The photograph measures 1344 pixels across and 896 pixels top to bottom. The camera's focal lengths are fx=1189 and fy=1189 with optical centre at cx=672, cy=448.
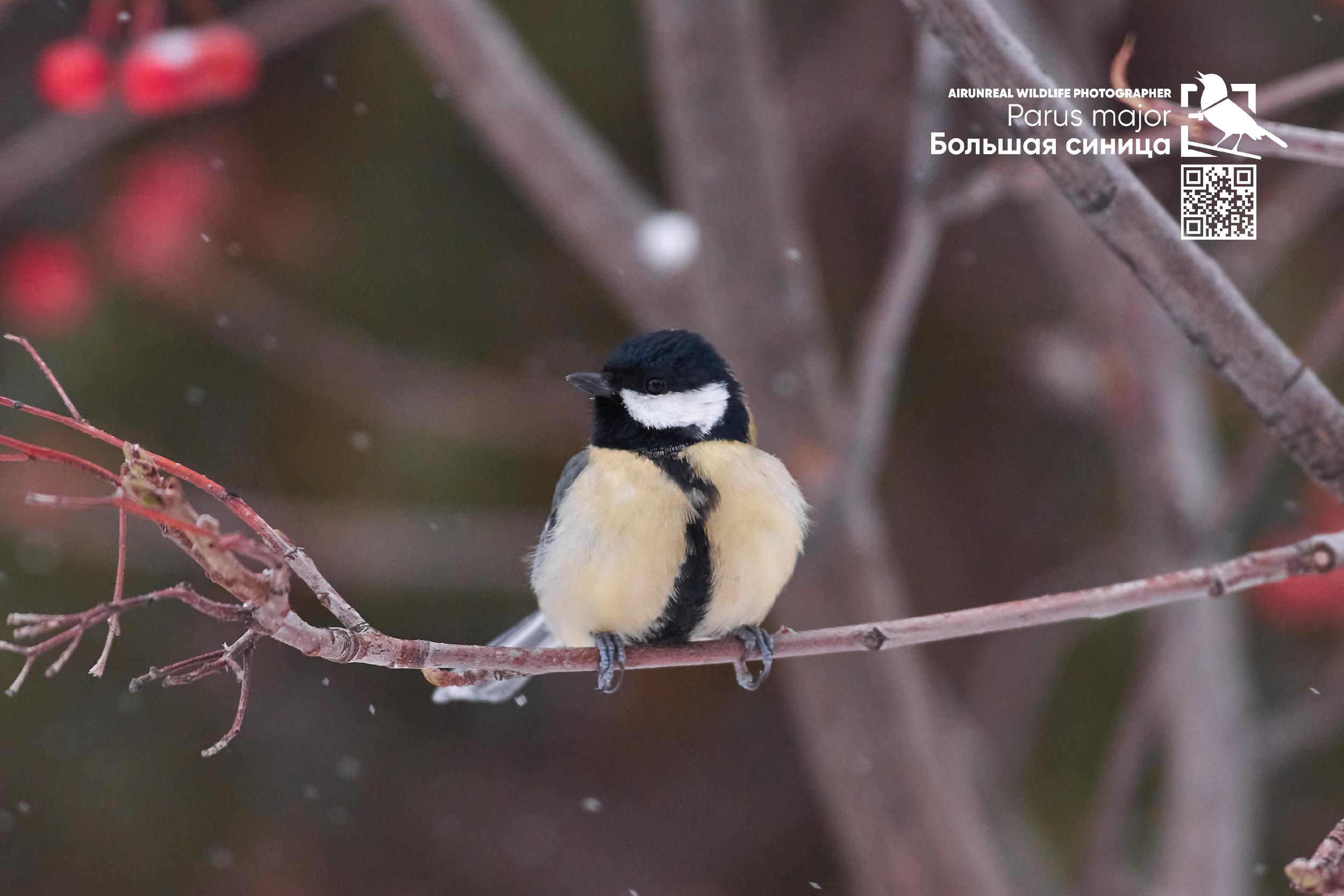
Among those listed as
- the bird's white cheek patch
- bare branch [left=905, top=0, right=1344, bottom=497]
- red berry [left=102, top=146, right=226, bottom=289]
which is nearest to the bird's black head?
the bird's white cheek patch

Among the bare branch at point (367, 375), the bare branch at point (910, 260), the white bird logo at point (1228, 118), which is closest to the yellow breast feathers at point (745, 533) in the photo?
the bare branch at point (910, 260)

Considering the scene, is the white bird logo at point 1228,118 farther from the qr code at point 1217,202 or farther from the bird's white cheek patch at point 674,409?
the bird's white cheek patch at point 674,409

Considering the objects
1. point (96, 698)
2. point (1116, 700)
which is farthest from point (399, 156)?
point (1116, 700)

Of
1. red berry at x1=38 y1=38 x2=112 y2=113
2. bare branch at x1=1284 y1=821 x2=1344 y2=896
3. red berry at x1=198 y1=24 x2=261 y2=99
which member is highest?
red berry at x1=198 y1=24 x2=261 y2=99

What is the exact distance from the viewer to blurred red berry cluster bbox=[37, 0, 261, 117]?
206 cm

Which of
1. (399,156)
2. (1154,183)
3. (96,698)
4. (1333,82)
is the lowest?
(1333,82)

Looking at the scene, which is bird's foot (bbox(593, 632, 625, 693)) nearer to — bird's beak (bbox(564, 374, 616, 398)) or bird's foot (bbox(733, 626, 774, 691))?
bird's foot (bbox(733, 626, 774, 691))

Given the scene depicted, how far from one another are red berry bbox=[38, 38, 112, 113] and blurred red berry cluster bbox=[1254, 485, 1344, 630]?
2.46 meters

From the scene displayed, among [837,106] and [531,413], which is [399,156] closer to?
[531,413]

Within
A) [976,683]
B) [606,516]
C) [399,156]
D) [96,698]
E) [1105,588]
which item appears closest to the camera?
[1105,588]

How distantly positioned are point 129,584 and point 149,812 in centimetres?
58

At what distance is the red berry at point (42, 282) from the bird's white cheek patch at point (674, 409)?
5.80 feet

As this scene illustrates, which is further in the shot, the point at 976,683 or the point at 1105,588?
the point at 976,683

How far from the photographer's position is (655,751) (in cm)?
361
